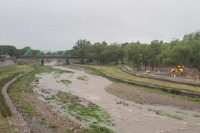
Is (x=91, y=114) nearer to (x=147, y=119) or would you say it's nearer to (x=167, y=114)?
(x=147, y=119)

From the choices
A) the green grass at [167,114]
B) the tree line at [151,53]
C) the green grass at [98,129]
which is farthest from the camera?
the tree line at [151,53]

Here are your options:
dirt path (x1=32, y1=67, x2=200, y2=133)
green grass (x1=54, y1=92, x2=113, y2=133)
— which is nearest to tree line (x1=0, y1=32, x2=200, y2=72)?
dirt path (x1=32, y1=67, x2=200, y2=133)

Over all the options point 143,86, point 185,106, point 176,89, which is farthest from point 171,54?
point 185,106

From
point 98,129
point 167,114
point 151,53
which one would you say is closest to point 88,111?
point 167,114

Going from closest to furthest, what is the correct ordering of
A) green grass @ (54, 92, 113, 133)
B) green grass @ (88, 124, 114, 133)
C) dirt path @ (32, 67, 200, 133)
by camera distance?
green grass @ (88, 124, 114, 133) < green grass @ (54, 92, 113, 133) < dirt path @ (32, 67, 200, 133)

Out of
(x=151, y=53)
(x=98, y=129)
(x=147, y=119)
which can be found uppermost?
(x=151, y=53)

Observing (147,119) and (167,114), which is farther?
(167,114)

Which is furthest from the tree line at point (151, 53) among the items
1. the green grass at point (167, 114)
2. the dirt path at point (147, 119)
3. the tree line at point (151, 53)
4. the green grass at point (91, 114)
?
the green grass at point (167, 114)

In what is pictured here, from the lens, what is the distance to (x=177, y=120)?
97.5 feet

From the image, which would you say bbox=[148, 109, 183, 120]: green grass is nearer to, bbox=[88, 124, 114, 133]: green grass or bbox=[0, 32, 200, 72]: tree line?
bbox=[88, 124, 114, 133]: green grass

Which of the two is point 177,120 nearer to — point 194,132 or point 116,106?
point 194,132

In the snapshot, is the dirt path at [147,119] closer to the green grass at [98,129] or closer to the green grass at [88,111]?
the green grass at [88,111]

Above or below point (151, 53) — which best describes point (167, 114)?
below

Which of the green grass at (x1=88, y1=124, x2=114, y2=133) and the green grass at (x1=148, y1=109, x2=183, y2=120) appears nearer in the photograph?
the green grass at (x1=88, y1=124, x2=114, y2=133)
